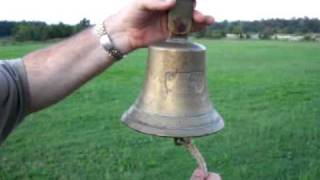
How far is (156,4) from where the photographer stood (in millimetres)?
1592

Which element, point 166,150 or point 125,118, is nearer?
point 125,118

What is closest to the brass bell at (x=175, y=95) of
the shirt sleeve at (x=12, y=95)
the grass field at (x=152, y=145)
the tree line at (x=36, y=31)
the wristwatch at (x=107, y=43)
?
the wristwatch at (x=107, y=43)

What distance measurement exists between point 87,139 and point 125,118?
5730 mm

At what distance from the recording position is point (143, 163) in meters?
6.17

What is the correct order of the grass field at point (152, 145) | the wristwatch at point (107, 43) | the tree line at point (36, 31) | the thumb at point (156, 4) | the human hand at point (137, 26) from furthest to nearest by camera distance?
the tree line at point (36, 31) < the grass field at point (152, 145) < the wristwatch at point (107, 43) < the human hand at point (137, 26) < the thumb at point (156, 4)

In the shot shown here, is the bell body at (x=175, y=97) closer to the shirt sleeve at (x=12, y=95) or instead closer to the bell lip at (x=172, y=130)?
the bell lip at (x=172, y=130)

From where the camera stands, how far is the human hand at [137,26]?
5.67 feet

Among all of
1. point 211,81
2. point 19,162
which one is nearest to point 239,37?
point 211,81

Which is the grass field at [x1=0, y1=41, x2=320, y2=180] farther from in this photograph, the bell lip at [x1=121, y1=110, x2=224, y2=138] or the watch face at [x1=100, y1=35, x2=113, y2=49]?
the bell lip at [x1=121, y1=110, x2=224, y2=138]

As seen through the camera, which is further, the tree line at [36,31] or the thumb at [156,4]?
the tree line at [36,31]

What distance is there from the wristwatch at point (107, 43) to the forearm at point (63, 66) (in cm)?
1

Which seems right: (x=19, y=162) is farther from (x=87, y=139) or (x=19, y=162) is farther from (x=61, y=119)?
(x=61, y=119)

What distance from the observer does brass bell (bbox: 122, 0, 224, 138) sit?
162 centimetres

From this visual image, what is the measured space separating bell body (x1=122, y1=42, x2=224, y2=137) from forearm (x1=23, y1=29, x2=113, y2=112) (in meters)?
0.22
